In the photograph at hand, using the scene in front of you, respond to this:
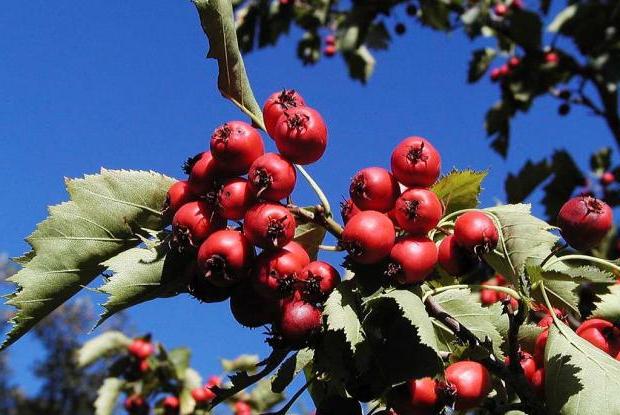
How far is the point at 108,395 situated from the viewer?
4.69 metres

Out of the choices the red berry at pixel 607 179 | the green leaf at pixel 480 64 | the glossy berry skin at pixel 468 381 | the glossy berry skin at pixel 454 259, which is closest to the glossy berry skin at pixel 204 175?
the glossy berry skin at pixel 454 259

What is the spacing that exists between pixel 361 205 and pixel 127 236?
0.54 m

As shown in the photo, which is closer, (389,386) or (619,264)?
(389,386)

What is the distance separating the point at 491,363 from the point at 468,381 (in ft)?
0.19

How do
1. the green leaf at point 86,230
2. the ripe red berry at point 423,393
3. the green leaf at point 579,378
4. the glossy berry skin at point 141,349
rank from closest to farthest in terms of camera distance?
the green leaf at point 579,378
the ripe red berry at point 423,393
the green leaf at point 86,230
the glossy berry skin at point 141,349

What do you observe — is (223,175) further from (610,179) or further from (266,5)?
(266,5)

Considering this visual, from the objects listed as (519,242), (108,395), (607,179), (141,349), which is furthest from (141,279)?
(607,179)

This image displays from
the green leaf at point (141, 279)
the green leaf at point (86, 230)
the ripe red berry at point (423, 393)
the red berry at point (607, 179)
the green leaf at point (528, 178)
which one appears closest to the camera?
the ripe red berry at point (423, 393)

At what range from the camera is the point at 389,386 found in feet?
4.55

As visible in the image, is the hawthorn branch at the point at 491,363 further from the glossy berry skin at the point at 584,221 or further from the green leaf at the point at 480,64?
the green leaf at the point at 480,64

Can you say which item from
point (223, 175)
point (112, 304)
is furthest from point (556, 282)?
point (112, 304)

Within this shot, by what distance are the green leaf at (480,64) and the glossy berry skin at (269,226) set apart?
6614 mm

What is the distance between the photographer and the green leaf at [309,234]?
151cm

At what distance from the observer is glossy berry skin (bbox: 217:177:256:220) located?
4.75 feet
